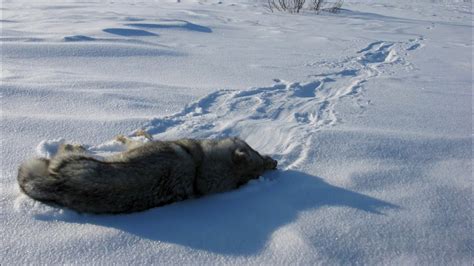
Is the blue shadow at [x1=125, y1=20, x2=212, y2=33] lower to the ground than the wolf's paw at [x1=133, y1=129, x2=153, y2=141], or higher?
higher

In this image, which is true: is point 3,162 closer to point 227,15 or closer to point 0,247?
point 0,247

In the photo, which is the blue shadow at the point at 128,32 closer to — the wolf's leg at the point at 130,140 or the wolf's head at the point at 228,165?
the wolf's leg at the point at 130,140

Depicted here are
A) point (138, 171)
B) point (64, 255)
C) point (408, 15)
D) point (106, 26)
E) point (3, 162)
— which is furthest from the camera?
point (408, 15)

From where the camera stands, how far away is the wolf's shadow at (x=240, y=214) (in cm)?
279

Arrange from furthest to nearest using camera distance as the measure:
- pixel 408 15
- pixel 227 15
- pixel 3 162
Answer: pixel 408 15 → pixel 227 15 → pixel 3 162

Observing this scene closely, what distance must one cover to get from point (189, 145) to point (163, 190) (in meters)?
0.55

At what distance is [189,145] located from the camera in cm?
361

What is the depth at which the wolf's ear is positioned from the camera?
12.1ft

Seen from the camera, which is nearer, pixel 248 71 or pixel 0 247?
pixel 0 247

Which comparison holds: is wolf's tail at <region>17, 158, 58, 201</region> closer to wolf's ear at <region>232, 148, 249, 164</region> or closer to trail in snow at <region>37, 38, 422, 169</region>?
trail in snow at <region>37, 38, 422, 169</region>

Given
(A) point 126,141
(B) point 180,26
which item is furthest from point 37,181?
(B) point 180,26

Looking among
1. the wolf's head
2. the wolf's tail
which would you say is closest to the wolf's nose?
the wolf's head

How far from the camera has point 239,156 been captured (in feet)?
12.2

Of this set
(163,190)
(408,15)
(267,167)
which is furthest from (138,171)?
(408,15)
